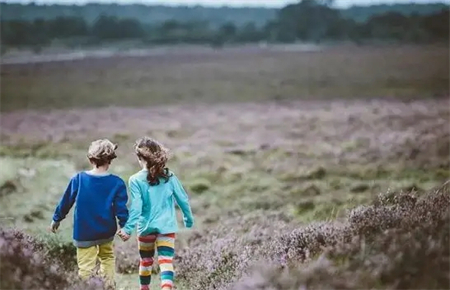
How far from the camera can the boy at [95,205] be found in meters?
4.79

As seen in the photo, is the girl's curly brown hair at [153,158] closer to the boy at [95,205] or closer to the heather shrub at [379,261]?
the boy at [95,205]

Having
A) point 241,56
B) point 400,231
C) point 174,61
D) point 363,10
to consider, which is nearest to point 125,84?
point 174,61

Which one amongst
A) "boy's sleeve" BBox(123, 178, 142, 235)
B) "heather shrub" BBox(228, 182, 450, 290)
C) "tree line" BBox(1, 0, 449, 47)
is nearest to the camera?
"heather shrub" BBox(228, 182, 450, 290)

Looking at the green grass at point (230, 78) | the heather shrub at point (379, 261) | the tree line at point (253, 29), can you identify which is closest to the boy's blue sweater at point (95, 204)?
the heather shrub at point (379, 261)

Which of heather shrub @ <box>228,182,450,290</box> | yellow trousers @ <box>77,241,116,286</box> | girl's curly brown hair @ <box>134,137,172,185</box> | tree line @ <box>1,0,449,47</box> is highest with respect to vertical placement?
tree line @ <box>1,0,449,47</box>

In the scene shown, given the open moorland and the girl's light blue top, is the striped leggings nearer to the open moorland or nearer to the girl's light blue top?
the girl's light blue top

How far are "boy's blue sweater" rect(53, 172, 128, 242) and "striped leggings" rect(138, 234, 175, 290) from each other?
0.25 m

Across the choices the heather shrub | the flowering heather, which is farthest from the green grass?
the heather shrub

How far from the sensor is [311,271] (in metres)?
3.97

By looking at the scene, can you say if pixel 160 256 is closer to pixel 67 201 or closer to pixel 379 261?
pixel 67 201

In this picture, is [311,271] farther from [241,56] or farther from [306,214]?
[241,56]

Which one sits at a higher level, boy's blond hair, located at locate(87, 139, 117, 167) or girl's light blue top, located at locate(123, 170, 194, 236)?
boy's blond hair, located at locate(87, 139, 117, 167)

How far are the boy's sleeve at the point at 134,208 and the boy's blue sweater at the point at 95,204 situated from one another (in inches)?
1.7

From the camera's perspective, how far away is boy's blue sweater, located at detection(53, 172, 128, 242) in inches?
189
